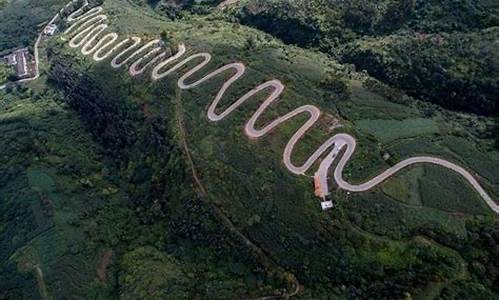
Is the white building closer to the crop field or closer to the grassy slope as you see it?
the grassy slope

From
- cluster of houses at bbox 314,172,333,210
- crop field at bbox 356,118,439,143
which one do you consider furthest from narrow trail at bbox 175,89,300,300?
crop field at bbox 356,118,439,143

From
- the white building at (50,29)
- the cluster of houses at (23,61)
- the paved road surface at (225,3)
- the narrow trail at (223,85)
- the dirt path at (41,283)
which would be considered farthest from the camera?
the white building at (50,29)

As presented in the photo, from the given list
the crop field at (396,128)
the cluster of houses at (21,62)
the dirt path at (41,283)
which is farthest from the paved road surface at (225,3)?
the dirt path at (41,283)

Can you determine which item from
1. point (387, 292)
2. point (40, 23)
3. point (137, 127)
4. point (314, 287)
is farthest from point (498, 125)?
A: point (40, 23)

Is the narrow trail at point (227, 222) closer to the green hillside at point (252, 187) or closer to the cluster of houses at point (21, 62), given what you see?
the green hillside at point (252, 187)

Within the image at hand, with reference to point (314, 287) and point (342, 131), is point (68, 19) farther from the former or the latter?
point (314, 287)

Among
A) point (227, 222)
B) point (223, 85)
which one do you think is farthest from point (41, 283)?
point (223, 85)

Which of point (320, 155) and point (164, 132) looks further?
point (164, 132)
